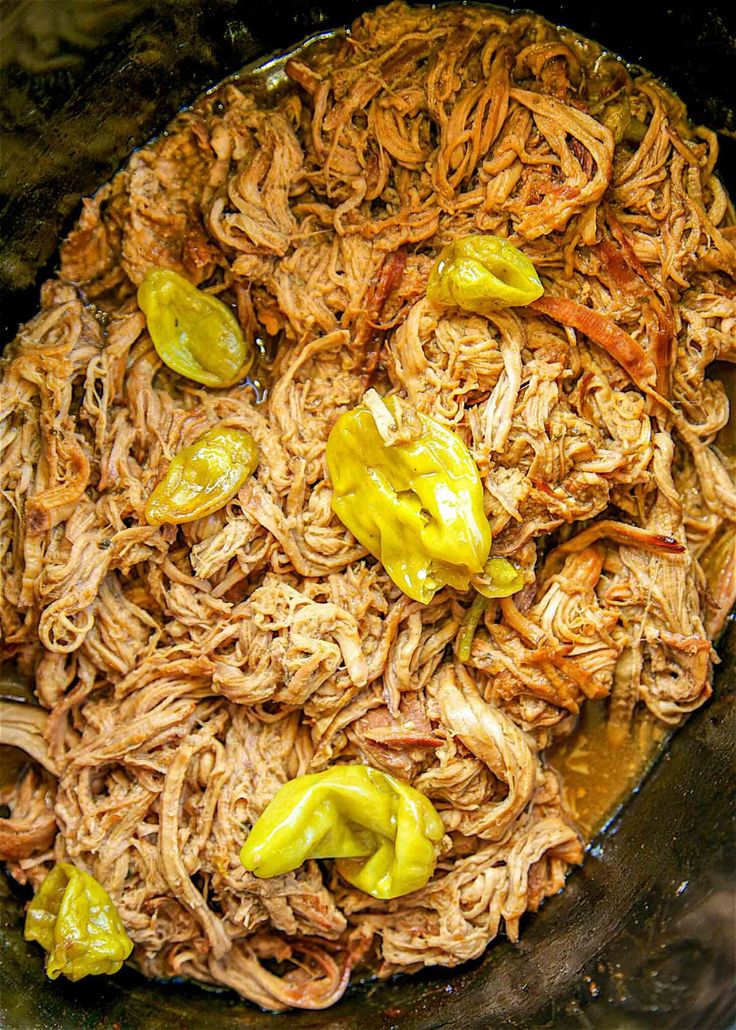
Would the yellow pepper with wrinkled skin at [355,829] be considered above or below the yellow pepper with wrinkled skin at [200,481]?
below

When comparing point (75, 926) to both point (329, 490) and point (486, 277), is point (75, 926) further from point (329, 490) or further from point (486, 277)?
point (486, 277)

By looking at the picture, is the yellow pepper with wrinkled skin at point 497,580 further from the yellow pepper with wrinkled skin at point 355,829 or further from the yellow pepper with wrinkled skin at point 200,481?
the yellow pepper with wrinkled skin at point 200,481

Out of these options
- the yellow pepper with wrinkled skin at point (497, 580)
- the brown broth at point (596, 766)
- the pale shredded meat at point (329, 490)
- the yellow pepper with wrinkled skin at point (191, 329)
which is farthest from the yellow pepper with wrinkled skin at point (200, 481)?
the brown broth at point (596, 766)

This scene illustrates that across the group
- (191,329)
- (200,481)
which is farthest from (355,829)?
(191,329)

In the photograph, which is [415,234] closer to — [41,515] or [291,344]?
[291,344]

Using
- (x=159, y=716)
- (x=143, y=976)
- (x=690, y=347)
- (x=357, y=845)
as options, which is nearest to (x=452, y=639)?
(x=357, y=845)

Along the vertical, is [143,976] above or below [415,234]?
below
